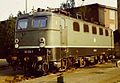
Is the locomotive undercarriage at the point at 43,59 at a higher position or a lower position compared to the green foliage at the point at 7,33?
lower

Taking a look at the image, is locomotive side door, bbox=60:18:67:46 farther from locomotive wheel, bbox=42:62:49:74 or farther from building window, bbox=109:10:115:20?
building window, bbox=109:10:115:20

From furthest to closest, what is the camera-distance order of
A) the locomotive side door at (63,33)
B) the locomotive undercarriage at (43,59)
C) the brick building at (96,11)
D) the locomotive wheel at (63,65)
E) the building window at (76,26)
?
the brick building at (96,11) < the building window at (76,26) < the locomotive wheel at (63,65) < the locomotive side door at (63,33) < the locomotive undercarriage at (43,59)

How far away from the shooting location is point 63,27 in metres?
18.0

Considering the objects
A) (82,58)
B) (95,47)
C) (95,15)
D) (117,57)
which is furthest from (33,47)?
(95,15)

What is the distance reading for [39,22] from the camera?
679 inches

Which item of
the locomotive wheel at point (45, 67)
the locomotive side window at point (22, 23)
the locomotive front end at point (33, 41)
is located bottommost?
the locomotive wheel at point (45, 67)

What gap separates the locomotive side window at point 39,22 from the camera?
17016mm

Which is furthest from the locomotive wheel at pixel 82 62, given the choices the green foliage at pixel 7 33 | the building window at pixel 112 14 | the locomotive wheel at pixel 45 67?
the building window at pixel 112 14

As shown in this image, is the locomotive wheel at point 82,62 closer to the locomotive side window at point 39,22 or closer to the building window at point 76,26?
the building window at point 76,26

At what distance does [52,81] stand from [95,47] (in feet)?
33.8

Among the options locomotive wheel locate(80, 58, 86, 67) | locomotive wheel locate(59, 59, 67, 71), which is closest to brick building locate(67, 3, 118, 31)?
locomotive wheel locate(80, 58, 86, 67)

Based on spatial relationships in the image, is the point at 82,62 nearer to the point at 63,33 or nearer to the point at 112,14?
the point at 63,33

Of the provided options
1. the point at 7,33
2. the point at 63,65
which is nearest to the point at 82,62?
the point at 63,65

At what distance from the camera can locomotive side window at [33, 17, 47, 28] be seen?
670 inches
